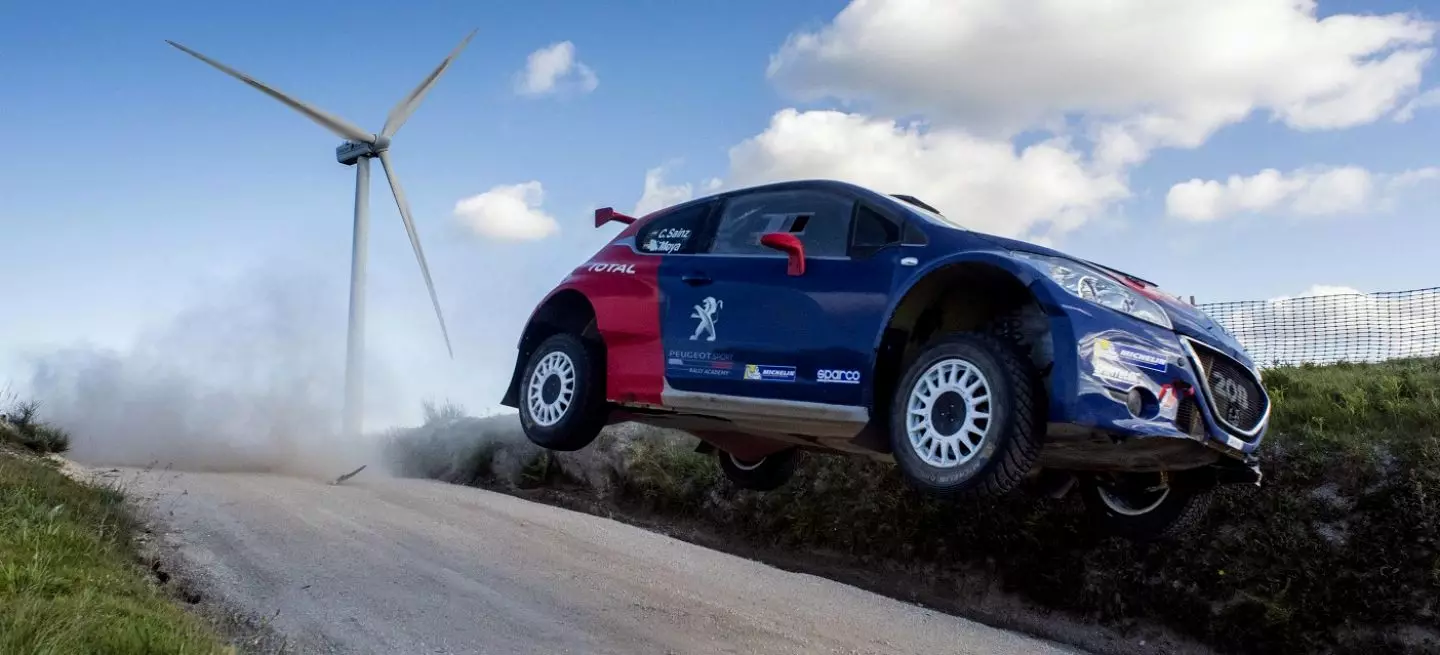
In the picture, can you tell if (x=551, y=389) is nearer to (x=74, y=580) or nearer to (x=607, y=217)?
(x=607, y=217)

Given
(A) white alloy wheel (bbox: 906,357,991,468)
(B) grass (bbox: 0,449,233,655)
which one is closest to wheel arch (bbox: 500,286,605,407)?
(A) white alloy wheel (bbox: 906,357,991,468)

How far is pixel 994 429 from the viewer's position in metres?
4.46

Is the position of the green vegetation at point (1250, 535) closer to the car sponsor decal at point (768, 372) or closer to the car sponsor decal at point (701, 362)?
the car sponsor decal at point (701, 362)

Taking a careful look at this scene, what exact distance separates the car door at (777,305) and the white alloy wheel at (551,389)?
2.63 feet

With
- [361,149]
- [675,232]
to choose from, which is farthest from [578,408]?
[361,149]

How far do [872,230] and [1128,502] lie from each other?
8.32 feet

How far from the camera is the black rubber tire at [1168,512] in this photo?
5918 mm

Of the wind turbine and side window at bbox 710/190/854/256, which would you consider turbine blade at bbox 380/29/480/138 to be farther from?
side window at bbox 710/190/854/256

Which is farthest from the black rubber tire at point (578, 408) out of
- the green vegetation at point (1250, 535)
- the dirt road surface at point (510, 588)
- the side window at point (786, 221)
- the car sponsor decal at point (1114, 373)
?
the green vegetation at point (1250, 535)

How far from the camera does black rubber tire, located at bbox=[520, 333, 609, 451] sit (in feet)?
20.7

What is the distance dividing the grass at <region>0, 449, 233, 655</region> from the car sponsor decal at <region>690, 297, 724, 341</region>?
22.3 ft

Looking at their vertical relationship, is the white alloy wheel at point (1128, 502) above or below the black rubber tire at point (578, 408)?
below

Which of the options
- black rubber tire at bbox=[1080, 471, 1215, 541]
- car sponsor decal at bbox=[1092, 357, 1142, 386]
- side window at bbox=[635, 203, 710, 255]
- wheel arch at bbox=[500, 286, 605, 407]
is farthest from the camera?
wheel arch at bbox=[500, 286, 605, 407]

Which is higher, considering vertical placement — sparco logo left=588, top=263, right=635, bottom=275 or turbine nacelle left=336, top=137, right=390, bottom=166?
turbine nacelle left=336, top=137, right=390, bottom=166
